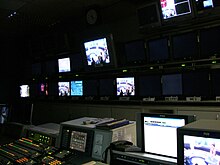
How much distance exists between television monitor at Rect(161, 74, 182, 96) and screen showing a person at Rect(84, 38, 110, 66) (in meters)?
1.10

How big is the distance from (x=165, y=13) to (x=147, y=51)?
54 cm

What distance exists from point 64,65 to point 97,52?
1.11 meters

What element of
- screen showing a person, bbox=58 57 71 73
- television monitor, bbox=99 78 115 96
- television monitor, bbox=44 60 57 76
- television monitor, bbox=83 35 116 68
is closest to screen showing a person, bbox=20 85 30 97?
television monitor, bbox=44 60 57 76

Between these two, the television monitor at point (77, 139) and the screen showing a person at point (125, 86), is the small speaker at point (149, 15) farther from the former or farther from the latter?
the television monitor at point (77, 139)

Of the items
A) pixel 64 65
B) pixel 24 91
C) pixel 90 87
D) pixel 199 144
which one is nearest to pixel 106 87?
pixel 90 87

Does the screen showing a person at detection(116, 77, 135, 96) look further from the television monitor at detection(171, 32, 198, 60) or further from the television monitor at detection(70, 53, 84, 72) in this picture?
the television monitor at detection(70, 53, 84, 72)

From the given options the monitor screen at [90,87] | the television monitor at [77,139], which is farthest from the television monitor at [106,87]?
the television monitor at [77,139]

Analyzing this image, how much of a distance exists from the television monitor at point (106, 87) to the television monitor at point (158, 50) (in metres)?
0.76

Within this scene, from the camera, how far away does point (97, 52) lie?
3.83 metres

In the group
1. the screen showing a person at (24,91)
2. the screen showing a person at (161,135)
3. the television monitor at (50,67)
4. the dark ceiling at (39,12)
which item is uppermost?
the dark ceiling at (39,12)

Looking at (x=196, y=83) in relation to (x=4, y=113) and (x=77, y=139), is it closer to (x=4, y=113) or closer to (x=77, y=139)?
(x=77, y=139)

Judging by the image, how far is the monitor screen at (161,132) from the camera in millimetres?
1363

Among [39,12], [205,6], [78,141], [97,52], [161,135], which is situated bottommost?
[78,141]

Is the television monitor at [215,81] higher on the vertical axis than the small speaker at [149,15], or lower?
lower
